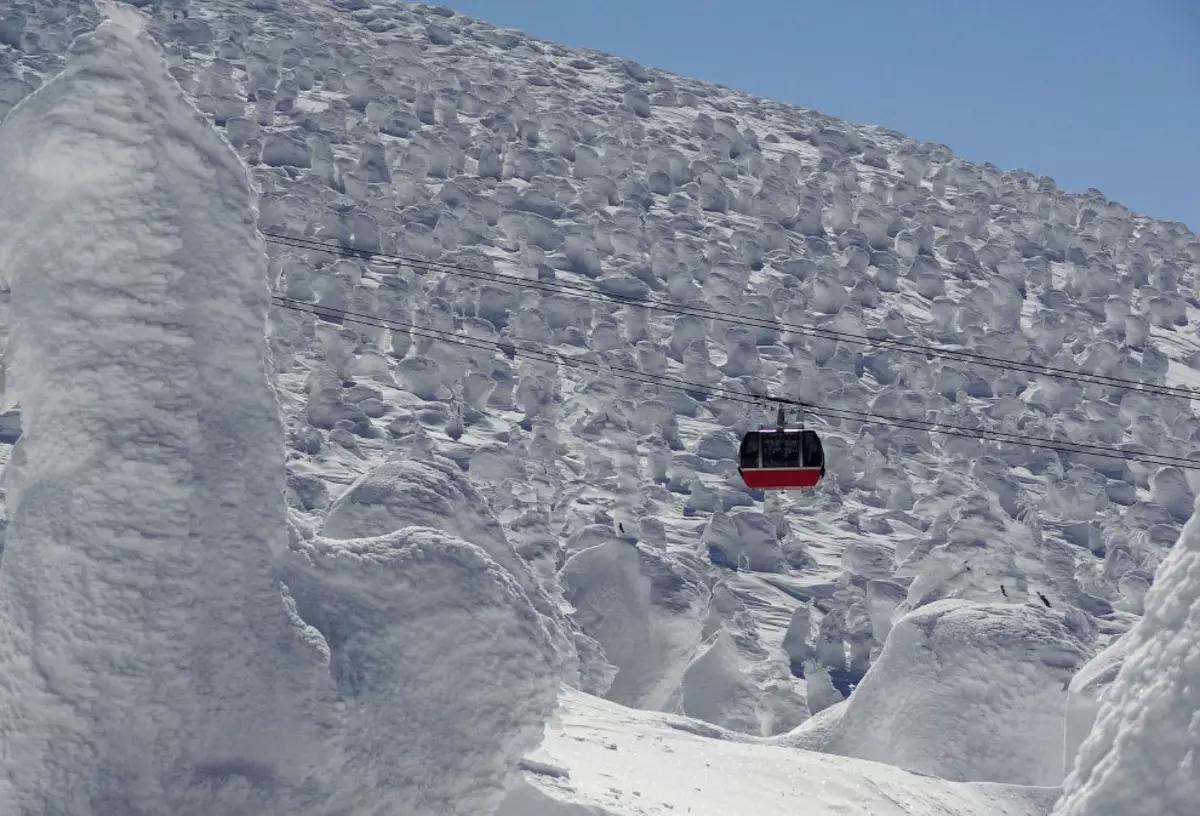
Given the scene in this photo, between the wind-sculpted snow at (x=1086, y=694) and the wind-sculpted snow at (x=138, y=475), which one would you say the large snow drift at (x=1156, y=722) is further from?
the wind-sculpted snow at (x=1086, y=694)

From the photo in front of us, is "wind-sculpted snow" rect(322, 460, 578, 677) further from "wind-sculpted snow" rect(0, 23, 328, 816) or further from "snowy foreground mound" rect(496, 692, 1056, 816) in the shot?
"wind-sculpted snow" rect(0, 23, 328, 816)

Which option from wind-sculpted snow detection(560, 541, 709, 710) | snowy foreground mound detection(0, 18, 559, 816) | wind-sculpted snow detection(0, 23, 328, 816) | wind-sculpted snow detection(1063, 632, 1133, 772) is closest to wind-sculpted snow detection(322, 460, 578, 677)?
wind-sculpted snow detection(1063, 632, 1133, 772)

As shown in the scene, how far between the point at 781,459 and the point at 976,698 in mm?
3781

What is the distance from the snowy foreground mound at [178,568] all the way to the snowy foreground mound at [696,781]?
7.25 ft

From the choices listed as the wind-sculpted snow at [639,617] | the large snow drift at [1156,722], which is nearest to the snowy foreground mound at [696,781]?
the wind-sculpted snow at [639,617]

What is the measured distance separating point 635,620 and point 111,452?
1749cm

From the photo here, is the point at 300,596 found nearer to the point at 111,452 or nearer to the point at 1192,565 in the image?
the point at 111,452

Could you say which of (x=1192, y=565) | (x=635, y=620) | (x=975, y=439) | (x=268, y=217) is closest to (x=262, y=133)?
(x=268, y=217)

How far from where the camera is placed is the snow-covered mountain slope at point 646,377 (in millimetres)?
12727

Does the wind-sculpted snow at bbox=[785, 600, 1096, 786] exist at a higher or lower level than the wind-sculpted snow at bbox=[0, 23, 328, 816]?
lower

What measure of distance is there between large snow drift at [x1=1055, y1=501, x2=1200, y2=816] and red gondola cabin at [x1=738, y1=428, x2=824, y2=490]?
12.6 meters

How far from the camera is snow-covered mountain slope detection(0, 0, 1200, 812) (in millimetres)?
12727

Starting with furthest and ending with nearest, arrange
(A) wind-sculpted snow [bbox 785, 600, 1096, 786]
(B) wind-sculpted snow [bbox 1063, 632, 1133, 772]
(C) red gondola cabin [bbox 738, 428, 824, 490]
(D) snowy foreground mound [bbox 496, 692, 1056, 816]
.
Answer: (A) wind-sculpted snow [bbox 785, 600, 1096, 786] < (C) red gondola cabin [bbox 738, 428, 824, 490] < (B) wind-sculpted snow [bbox 1063, 632, 1133, 772] < (D) snowy foreground mound [bbox 496, 692, 1056, 816]

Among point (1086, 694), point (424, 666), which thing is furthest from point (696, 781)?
point (424, 666)
